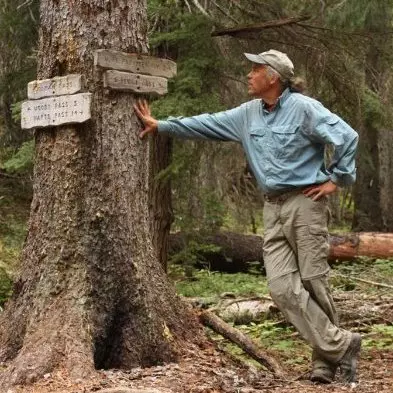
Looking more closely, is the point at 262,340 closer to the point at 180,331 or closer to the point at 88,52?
the point at 180,331

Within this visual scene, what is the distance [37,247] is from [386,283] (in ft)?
18.5

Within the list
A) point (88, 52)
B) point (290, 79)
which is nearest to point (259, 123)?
point (290, 79)

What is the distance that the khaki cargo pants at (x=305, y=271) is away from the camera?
17.0ft

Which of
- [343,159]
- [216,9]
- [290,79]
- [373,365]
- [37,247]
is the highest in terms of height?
[216,9]

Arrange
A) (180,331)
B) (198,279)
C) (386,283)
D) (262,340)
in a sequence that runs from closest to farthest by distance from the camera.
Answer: (180,331)
(262,340)
(386,283)
(198,279)

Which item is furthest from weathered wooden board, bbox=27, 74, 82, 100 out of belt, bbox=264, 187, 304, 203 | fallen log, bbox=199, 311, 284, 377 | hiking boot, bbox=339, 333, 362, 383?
hiking boot, bbox=339, 333, 362, 383

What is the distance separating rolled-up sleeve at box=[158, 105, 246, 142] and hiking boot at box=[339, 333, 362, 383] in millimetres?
1612

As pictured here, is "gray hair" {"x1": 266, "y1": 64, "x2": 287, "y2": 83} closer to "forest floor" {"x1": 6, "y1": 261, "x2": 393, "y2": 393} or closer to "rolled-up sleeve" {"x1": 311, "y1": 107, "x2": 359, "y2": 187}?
"rolled-up sleeve" {"x1": 311, "y1": 107, "x2": 359, "y2": 187}

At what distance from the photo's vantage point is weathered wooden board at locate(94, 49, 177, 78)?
197 inches

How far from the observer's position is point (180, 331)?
5441 mm

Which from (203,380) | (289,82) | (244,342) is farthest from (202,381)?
(289,82)

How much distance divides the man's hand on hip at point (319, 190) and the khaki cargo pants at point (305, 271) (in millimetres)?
33

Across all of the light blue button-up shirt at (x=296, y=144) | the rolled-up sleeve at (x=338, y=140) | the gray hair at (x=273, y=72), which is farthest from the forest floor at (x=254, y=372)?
the gray hair at (x=273, y=72)

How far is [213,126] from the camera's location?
5508 mm
